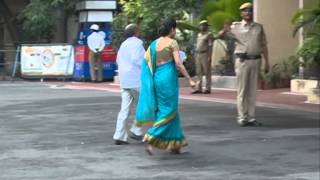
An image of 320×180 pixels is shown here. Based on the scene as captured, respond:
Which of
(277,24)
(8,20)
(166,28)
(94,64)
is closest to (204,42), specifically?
(277,24)

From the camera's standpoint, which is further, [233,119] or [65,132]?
[233,119]

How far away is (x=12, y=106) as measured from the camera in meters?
15.7

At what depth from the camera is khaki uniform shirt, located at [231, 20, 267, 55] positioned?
38.1ft

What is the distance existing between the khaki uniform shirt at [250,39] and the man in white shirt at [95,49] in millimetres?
13005

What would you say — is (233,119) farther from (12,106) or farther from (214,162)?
(12,106)

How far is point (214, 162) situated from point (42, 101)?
921 centimetres

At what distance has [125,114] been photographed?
9.88 metres

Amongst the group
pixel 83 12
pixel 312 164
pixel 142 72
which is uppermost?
pixel 83 12

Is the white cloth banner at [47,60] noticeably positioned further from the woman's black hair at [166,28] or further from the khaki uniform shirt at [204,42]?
the woman's black hair at [166,28]

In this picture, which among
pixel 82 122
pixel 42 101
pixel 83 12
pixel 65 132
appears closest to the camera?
pixel 65 132

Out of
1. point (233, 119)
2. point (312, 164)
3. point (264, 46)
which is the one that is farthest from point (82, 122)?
point (312, 164)

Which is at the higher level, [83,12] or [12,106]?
[83,12]

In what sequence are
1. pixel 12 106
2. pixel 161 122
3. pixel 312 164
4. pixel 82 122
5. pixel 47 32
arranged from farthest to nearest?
pixel 47 32
pixel 12 106
pixel 82 122
pixel 161 122
pixel 312 164

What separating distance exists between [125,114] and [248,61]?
2.79m
